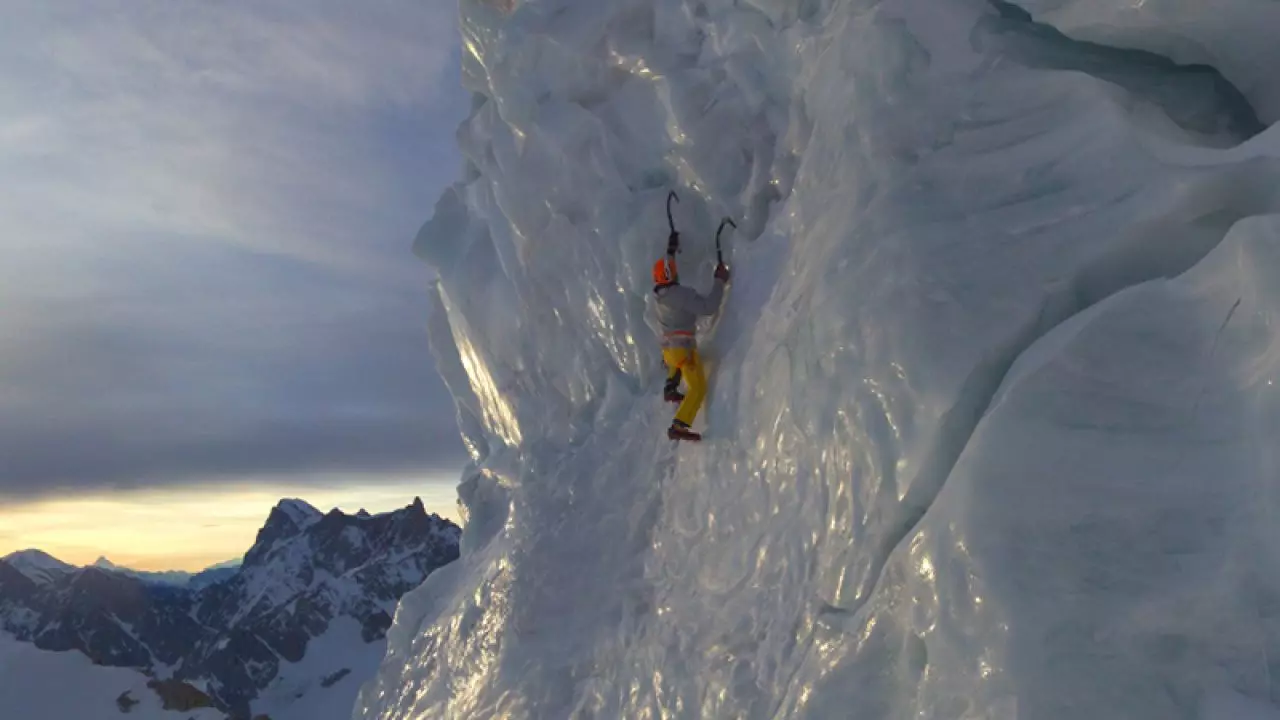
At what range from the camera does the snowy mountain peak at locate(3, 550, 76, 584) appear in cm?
15688

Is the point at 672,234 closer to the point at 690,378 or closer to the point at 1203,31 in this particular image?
the point at 690,378

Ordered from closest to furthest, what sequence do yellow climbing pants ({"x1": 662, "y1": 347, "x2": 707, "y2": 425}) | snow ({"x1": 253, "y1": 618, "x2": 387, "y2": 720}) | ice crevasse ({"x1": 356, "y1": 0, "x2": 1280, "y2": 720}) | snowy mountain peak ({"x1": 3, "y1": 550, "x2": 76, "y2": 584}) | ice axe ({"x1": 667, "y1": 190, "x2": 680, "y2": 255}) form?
1. ice crevasse ({"x1": 356, "y1": 0, "x2": 1280, "y2": 720})
2. yellow climbing pants ({"x1": 662, "y1": 347, "x2": 707, "y2": 425})
3. ice axe ({"x1": 667, "y1": 190, "x2": 680, "y2": 255})
4. snow ({"x1": 253, "y1": 618, "x2": 387, "y2": 720})
5. snowy mountain peak ({"x1": 3, "y1": 550, "x2": 76, "y2": 584})

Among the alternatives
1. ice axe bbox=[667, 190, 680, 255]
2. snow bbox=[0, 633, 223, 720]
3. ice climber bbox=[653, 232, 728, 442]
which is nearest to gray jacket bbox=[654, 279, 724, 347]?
ice climber bbox=[653, 232, 728, 442]

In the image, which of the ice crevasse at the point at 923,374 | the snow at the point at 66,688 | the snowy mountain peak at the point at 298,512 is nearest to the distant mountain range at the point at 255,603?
the snowy mountain peak at the point at 298,512

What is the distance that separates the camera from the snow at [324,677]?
12500 centimetres

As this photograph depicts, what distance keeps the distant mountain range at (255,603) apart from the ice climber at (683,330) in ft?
449

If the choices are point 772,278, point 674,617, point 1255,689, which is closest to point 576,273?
point 772,278

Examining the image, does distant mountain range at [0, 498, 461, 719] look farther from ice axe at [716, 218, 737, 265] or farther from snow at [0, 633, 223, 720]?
ice axe at [716, 218, 737, 265]

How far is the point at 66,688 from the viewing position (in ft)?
190

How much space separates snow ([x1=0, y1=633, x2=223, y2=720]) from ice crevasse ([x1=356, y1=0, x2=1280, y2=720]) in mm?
56250

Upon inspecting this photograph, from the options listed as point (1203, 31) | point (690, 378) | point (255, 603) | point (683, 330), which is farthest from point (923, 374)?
point (255, 603)

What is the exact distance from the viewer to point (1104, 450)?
133 inches

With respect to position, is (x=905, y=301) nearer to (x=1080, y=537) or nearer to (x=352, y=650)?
(x=1080, y=537)

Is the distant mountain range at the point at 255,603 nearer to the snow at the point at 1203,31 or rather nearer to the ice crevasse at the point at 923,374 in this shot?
the ice crevasse at the point at 923,374
